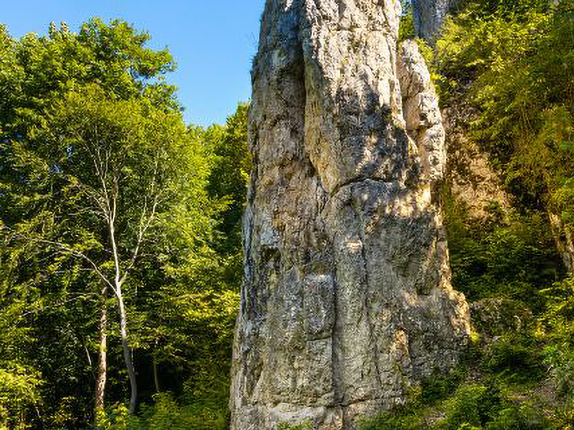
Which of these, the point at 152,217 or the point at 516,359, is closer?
the point at 516,359

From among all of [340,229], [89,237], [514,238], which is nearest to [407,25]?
[514,238]

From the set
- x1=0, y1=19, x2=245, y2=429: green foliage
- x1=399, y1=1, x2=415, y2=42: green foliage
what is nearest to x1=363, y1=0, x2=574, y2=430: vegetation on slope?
x1=0, y1=19, x2=245, y2=429: green foliage

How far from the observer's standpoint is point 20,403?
513 inches

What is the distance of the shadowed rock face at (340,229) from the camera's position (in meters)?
8.82

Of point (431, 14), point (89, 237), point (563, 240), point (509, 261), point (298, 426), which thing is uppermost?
point (431, 14)

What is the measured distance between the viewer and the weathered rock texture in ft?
67.6

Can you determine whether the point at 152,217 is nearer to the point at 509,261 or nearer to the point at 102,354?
the point at 102,354

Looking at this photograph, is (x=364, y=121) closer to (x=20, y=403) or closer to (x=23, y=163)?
(x=23, y=163)

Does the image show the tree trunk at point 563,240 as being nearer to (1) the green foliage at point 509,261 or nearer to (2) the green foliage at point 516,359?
(1) the green foliage at point 509,261

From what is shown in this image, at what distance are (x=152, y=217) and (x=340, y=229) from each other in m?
7.08

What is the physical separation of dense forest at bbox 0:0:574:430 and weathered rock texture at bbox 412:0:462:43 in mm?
2513

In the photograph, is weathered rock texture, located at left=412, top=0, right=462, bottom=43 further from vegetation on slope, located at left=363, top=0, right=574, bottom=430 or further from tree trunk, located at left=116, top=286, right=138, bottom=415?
tree trunk, located at left=116, top=286, right=138, bottom=415

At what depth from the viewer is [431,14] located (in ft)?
69.6

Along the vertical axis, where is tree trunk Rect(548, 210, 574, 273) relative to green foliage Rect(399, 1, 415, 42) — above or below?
below
